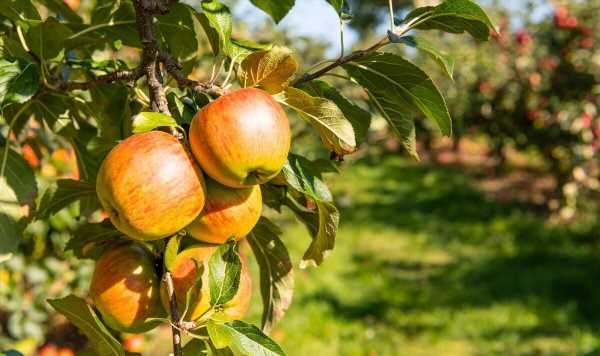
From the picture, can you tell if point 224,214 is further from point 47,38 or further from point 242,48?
point 47,38

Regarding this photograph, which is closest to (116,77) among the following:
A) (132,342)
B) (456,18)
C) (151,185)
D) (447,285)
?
(151,185)

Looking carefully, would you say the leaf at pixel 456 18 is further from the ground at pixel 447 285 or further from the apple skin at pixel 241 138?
the ground at pixel 447 285

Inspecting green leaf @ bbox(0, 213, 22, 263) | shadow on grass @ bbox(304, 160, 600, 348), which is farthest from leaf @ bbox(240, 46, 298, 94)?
shadow on grass @ bbox(304, 160, 600, 348)

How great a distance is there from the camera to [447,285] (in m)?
4.12

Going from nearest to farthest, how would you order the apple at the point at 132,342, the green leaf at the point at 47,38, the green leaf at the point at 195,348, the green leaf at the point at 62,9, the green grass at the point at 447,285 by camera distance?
the green leaf at the point at 195,348 → the green leaf at the point at 47,38 → the green leaf at the point at 62,9 → the apple at the point at 132,342 → the green grass at the point at 447,285

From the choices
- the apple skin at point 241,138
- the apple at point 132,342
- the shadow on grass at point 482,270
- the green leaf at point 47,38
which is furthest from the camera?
the shadow on grass at point 482,270

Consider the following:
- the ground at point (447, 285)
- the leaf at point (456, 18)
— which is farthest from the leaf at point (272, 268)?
the ground at point (447, 285)

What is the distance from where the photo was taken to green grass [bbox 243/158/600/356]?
3.31 m

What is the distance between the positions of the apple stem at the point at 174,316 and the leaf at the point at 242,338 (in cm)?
4

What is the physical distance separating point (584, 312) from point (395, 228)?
219 cm

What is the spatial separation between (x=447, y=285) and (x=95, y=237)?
Answer: 139 inches

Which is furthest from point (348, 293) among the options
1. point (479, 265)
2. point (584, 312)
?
point (584, 312)

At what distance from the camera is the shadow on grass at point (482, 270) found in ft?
11.9

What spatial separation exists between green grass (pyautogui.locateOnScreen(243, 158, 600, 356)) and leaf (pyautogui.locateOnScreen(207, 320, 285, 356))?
2596mm
